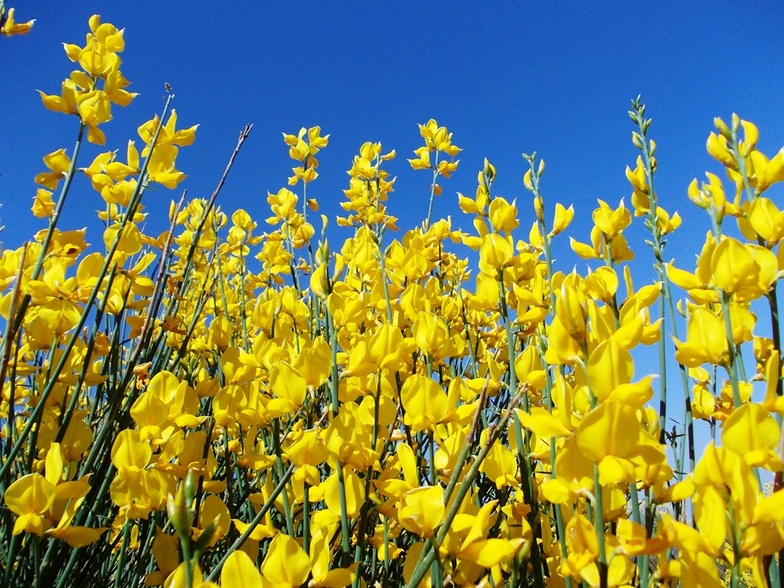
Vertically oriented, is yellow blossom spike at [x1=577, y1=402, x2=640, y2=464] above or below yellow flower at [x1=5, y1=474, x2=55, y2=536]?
above

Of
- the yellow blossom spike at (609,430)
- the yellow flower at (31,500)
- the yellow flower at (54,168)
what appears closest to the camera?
the yellow blossom spike at (609,430)

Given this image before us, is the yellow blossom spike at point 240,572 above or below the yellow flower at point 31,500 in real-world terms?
below

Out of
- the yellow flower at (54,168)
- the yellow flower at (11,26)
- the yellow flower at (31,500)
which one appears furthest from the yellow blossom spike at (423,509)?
the yellow flower at (11,26)

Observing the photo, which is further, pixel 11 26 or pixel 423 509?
pixel 11 26

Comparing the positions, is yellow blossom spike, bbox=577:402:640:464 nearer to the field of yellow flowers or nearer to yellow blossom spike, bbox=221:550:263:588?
the field of yellow flowers

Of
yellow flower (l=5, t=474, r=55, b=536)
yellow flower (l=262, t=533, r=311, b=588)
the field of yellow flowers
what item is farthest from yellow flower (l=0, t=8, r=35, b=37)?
yellow flower (l=262, t=533, r=311, b=588)

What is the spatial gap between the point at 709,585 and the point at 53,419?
128 cm

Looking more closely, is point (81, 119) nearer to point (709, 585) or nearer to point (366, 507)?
point (366, 507)

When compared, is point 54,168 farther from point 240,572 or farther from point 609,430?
point 609,430

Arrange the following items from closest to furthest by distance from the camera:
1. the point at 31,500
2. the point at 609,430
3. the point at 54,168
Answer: the point at 609,430, the point at 31,500, the point at 54,168

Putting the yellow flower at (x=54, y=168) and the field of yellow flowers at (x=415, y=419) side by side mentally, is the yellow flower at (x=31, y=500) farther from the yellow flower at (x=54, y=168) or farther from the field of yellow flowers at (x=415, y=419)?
the yellow flower at (x=54, y=168)

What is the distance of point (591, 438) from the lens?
0.53 meters

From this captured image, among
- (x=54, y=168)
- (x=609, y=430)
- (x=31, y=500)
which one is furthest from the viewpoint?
(x=54, y=168)

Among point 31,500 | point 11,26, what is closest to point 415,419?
point 31,500
